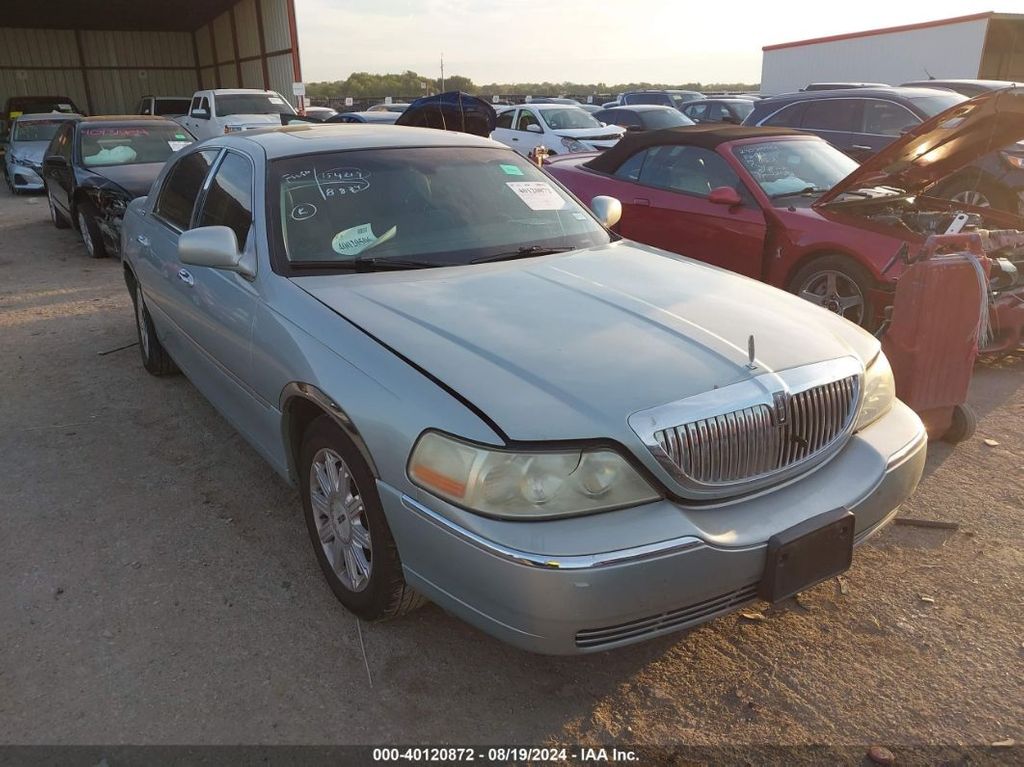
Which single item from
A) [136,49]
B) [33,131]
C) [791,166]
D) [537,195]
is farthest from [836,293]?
[136,49]

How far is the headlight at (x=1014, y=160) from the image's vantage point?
700 cm

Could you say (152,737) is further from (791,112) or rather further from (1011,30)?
(1011,30)

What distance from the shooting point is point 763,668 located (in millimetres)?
2557

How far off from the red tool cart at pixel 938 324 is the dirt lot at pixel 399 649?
0.39 m

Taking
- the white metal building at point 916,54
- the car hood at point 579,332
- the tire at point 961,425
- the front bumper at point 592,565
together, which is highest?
the white metal building at point 916,54

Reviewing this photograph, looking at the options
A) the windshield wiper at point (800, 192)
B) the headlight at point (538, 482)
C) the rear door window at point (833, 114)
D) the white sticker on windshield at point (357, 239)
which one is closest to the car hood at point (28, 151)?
the rear door window at point (833, 114)

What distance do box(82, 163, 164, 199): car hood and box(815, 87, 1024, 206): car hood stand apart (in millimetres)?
6969

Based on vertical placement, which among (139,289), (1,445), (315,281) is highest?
(315,281)

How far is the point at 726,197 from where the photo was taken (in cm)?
587

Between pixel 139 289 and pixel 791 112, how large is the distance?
963 centimetres

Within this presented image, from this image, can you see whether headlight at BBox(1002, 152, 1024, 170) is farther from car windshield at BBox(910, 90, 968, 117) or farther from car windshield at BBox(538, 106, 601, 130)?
car windshield at BBox(538, 106, 601, 130)

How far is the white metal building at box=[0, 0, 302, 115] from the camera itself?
25250 millimetres

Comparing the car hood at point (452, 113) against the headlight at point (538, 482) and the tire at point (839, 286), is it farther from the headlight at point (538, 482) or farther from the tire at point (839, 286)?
the headlight at point (538, 482)

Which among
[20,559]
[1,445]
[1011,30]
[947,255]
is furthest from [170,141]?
[1011,30]
